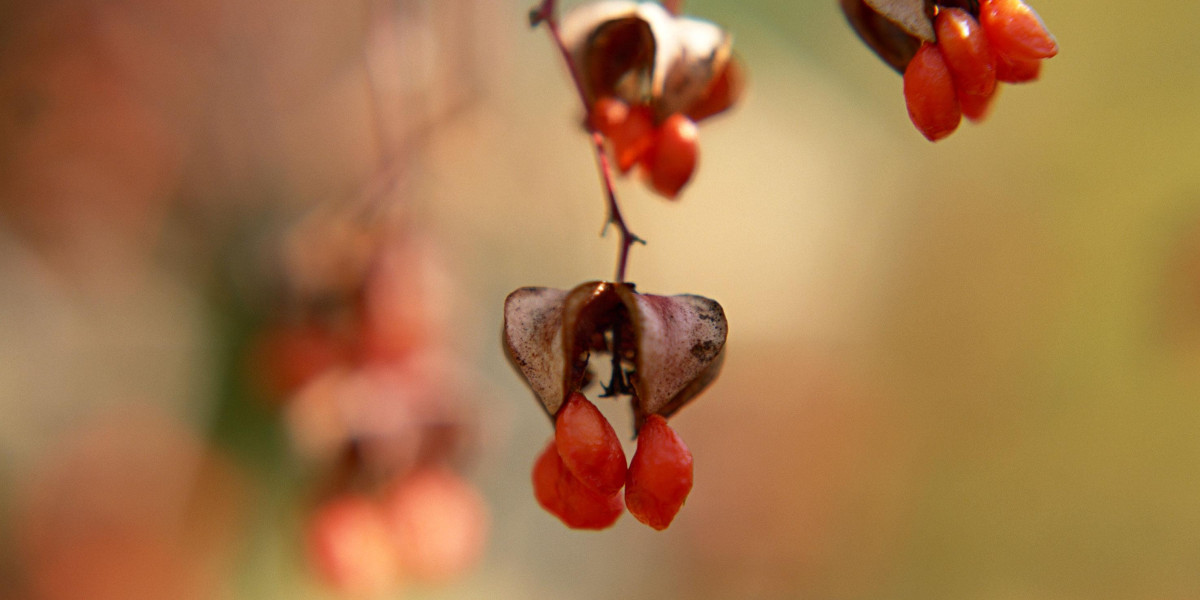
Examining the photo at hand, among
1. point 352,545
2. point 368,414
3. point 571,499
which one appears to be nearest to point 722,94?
point 571,499

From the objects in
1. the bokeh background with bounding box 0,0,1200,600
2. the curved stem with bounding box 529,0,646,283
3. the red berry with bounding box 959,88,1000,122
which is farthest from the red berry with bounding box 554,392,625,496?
the bokeh background with bounding box 0,0,1200,600

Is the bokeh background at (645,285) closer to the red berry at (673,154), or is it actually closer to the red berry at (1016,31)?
the red berry at (673,154)

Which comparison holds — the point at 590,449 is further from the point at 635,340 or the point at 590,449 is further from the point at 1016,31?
the point at 1016,31

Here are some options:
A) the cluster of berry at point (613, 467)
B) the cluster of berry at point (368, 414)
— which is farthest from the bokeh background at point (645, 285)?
the cluster of berry at point (613, 467)

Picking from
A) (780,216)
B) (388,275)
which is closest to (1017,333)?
(780,216)

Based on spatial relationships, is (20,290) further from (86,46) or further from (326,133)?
(326,133)
